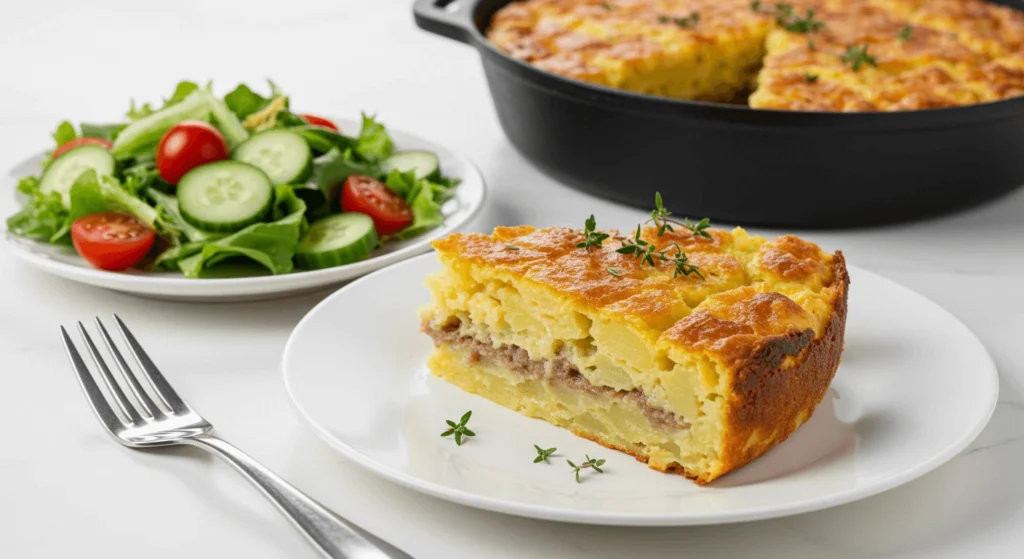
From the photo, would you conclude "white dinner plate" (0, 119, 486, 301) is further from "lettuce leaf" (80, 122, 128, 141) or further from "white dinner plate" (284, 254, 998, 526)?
"lettuce leaf" (80, 122, 128, 141)

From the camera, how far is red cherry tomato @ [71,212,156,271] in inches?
152

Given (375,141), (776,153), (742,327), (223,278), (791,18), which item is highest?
(742,327)

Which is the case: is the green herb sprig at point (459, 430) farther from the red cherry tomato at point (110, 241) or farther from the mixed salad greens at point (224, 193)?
the red cherry tomato at point (110, 241)

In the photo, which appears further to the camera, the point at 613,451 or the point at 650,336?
the point at 613,451

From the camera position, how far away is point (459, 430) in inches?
115

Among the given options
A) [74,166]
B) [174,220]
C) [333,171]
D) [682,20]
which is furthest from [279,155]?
[682,20]

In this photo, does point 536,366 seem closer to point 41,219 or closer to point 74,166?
point 41,219

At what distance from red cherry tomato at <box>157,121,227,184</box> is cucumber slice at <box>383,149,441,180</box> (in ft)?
2.33

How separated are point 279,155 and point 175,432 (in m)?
1.60

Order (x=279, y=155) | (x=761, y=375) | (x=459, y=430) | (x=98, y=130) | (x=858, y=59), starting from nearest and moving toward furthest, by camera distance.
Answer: (x=761, y=375), (x=459, y=430), (x=279, y=155), (x=858, y=59), (x=98, y=130)

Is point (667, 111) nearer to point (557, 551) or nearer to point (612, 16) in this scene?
point (612, 16)

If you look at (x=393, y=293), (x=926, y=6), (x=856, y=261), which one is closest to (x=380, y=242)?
(x=393, y=293)

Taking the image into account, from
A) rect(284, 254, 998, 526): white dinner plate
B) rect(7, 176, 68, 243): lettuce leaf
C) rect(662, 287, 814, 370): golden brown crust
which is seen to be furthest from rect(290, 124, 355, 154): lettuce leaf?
rect(662, 287, 814, 370): golden brown crust

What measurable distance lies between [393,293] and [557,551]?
1.25m
